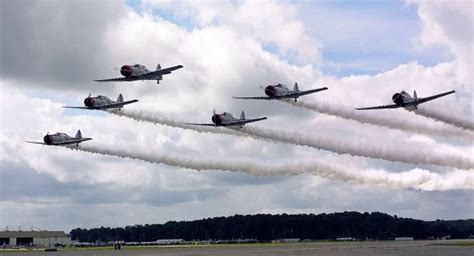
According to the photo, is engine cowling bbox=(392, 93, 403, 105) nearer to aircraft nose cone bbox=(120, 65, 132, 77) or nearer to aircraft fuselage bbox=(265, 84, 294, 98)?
aircraft fuselage bbox=(265, 84, 294, 98)

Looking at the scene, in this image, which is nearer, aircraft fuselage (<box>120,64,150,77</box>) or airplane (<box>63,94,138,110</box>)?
aircraft fuselage (<box>120,64,150,77</box>)

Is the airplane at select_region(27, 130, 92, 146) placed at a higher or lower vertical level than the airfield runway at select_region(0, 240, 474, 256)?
higher

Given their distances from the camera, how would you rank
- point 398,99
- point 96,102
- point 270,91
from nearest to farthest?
1. point 398,99
2. point 270,91
3. point 96,102

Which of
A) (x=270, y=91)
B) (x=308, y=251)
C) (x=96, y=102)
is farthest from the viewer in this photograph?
(x=308, y=251)

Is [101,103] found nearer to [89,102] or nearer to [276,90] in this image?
[89,102]

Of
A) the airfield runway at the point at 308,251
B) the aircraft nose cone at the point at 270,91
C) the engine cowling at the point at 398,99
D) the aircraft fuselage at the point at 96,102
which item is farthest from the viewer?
the aircraft fuselage at the point at 96,102

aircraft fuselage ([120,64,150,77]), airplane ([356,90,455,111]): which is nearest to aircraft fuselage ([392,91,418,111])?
airplane ([356,90,455,111])

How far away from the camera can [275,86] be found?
9881 centimetres

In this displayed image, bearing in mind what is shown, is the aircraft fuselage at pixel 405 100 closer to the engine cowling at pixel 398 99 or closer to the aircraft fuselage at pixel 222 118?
the engine cowling at pixel 398 99

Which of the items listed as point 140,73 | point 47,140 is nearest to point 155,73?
point 140,73

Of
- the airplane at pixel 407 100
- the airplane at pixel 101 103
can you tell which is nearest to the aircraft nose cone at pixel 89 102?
the airplane at pixel 101 103

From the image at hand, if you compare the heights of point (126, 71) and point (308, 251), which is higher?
point (126, 71)

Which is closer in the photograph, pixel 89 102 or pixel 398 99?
pixel 398 99

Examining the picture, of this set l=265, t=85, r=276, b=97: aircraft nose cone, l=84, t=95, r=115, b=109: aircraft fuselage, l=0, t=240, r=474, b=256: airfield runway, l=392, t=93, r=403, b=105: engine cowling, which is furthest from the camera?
l=84, t=95, r=115, b=109: aircraft fuselage
